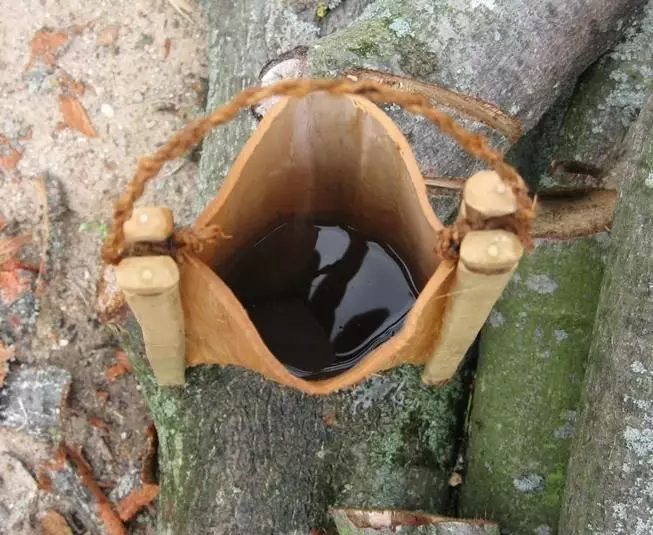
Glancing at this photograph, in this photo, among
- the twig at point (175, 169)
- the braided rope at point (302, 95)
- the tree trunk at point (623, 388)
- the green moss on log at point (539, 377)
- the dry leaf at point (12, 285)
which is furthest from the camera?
the twig at point (175, 169)

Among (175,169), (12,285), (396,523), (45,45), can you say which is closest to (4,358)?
(12,285)

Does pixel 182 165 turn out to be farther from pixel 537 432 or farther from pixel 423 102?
pixel 423 102

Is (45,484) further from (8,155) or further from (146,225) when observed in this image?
(146,225)

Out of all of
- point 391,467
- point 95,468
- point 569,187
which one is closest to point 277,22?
point 569,187

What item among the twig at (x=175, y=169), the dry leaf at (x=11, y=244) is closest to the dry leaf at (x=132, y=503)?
the dry leaf at (x=11, y=244)

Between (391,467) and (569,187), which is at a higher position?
(569,187)

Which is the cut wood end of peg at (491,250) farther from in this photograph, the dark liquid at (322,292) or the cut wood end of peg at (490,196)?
the dark liquid at (322,292)
